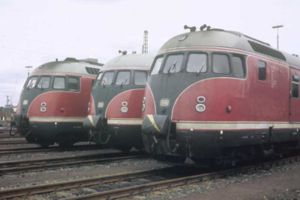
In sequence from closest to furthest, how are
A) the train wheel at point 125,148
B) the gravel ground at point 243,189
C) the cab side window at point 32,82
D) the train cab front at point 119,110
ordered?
the gravel ground at point 243,189
the train cab front at point 119,110
the train wheel at point 125,148
the cab side window at point 32,82

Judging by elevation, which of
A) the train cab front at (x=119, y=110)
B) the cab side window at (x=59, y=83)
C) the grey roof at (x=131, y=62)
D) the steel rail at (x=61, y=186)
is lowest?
the steel rail at (x=61, y=186)

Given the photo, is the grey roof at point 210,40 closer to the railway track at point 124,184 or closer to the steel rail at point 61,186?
the railway track at point 124,184

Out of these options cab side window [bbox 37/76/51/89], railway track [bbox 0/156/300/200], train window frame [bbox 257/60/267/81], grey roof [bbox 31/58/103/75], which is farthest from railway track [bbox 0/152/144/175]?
train window frame [bbox 257/60/267/81]

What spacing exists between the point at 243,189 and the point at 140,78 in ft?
23.2

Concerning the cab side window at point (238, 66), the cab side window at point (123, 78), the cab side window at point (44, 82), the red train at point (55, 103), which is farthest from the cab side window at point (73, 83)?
the cab side window at point (238, 66)

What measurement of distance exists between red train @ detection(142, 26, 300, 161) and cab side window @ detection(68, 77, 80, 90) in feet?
23.5

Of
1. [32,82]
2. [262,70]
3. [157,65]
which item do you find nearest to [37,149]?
[32,82]

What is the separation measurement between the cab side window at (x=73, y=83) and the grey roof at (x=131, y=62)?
2607 mm

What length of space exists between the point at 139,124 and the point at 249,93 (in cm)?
463

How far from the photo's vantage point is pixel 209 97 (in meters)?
12.0

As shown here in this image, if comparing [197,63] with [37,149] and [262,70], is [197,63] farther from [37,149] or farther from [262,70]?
[37,149]

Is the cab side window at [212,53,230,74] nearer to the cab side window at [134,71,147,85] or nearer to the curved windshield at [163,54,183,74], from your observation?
the curved windshield at [163,54,183,74]

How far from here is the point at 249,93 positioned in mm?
12898

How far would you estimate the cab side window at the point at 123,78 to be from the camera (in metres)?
16.8
